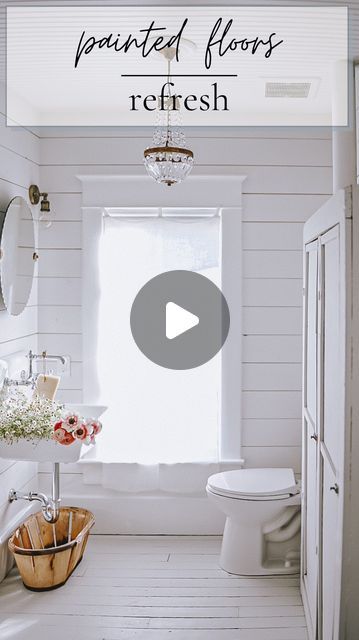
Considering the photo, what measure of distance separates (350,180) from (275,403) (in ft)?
5.20

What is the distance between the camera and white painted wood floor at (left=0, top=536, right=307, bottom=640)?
2514 mm

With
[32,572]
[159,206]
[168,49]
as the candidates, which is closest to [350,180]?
[168,49]

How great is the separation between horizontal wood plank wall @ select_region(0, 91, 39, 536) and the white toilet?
40.2 inches

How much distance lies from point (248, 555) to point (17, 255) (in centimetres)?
192

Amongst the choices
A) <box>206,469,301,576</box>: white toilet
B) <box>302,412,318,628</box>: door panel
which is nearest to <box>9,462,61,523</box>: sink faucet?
<box>206,469,301,576</box>: white toilet

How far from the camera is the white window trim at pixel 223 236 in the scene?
3.48 m

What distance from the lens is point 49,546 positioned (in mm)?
3119

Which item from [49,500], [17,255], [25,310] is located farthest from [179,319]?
[49,500]

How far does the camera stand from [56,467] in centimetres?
296

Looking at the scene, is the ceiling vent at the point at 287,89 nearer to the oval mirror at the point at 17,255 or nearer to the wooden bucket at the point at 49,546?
the oval mirror at the point at 17,255

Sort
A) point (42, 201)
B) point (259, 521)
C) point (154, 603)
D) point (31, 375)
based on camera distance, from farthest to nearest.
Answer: point (42, 201), point (31, 375), point (259, 521), point (154, 603)

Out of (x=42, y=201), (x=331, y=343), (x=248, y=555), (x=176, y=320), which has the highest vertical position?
(x=42, y=201)

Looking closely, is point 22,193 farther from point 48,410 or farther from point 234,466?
point 234,466

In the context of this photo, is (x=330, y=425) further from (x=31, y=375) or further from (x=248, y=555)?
(x=31, y=375)
